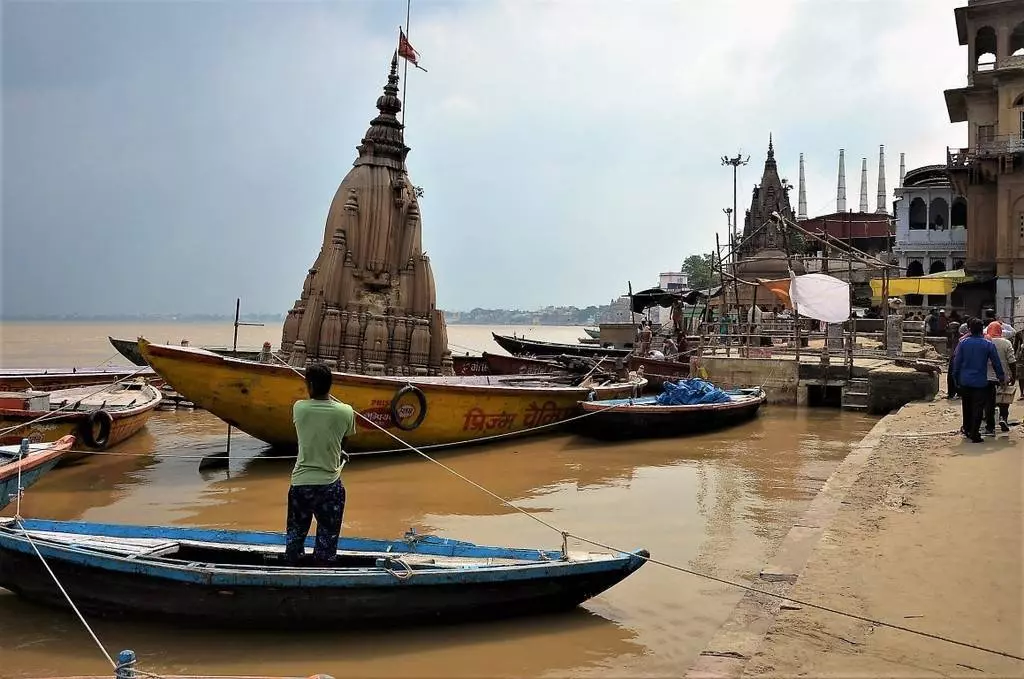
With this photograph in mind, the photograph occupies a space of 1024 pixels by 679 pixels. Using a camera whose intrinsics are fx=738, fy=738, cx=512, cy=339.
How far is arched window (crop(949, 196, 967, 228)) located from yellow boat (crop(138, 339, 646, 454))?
122ft

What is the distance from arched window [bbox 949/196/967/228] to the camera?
4175 centimetres

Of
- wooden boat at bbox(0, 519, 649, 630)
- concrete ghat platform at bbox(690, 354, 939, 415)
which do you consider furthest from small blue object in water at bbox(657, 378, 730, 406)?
wooden boat at bbox(0, 519, 649, 630)

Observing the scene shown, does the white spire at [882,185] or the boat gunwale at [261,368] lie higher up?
the white spire at [882,185]

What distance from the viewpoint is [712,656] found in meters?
4.39

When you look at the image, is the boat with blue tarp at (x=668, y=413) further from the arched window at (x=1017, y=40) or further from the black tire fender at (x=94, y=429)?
the arched window at (x=1017, y=40)

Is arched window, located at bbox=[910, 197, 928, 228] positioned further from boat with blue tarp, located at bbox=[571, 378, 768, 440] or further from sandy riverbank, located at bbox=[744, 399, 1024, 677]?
sandy riverbank, located at bbox=[744, 399, 1024, 677]

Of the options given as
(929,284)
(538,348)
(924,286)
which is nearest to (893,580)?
(538,348)

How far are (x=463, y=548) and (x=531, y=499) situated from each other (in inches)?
168

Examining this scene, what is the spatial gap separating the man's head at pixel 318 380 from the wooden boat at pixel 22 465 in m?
3.92

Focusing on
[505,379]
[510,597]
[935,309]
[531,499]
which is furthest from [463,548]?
[935,309]

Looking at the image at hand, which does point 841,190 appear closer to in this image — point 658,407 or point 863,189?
point 863,189

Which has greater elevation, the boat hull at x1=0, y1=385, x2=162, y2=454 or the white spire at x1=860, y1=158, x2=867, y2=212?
the white spire at x1=860, y1=158, x2=867, y2=212

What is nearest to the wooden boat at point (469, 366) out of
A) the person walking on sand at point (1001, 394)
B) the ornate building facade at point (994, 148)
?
the person walking on sand at point (1001, 394)

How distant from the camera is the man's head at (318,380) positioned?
18.0 feet
